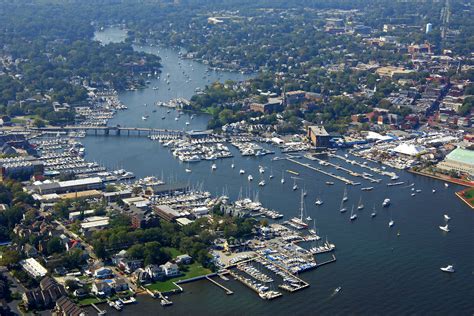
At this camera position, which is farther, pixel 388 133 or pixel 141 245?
pixel 388 133

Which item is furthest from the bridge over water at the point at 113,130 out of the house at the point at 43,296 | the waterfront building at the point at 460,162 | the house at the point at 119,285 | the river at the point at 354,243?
the house at the point at 43,296

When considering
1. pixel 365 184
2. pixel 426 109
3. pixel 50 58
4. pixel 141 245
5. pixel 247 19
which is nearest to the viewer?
pixel 141 245

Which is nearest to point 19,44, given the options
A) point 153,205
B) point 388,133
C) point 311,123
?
point 311,123

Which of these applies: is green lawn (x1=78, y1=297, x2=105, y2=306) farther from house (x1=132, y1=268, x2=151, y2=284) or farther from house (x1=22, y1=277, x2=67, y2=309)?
house (x1=132, y1=268, x2=151, y2=284)

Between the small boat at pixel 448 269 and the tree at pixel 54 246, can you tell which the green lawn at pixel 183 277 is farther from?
the small boat at pixel 448 269

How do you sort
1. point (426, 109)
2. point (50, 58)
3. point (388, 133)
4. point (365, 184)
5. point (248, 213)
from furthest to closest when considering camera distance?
point (50, 58) → point (426, 109) → point (388, 133) → point (365, 184) → point (248, 213)

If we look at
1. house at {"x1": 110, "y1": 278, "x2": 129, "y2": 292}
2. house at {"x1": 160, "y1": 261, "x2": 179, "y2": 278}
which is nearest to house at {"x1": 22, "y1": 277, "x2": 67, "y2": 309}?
house at {"x1": 110, "y1": 278, "x2": 129, "y2": 292}

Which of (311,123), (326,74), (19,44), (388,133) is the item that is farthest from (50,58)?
(388,133)

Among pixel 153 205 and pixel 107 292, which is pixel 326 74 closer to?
pixel 153 205
